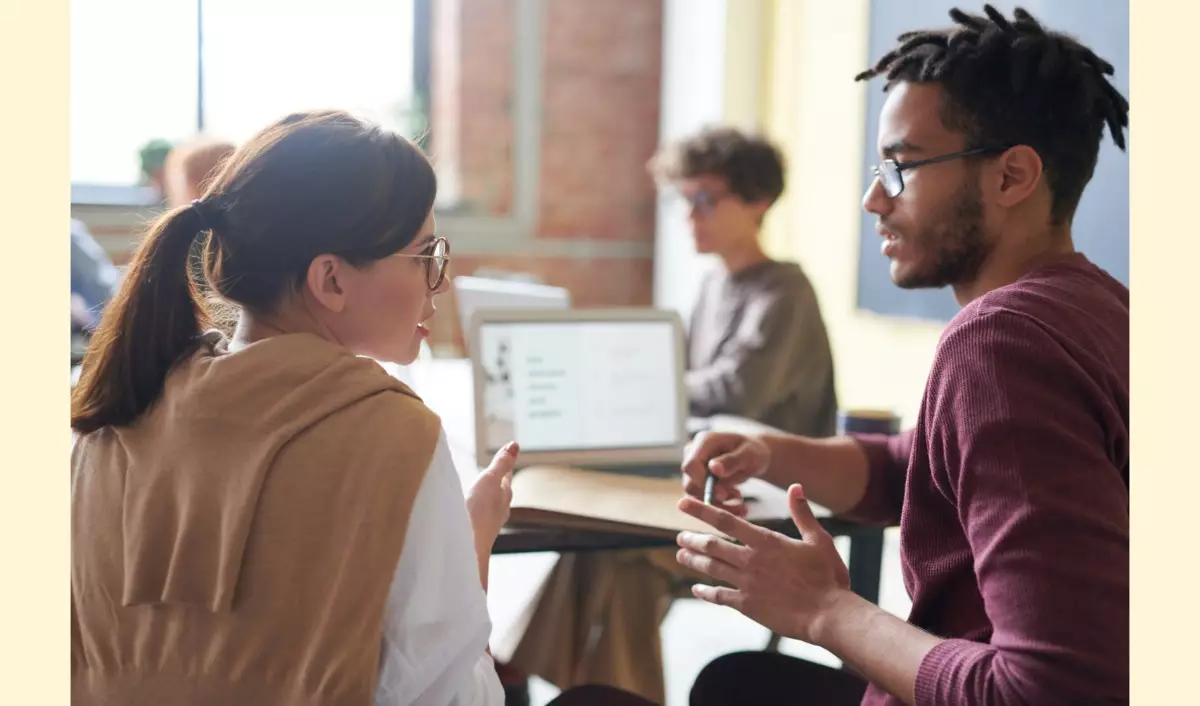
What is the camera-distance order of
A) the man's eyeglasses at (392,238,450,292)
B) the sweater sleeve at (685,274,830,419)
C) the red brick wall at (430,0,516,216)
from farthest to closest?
the red brick wall at (430,0,516,216) → the sweater sleeve at (685,274,830,419) → the man's eyeglasses at (392,238,450,292)

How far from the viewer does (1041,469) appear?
2.87ft

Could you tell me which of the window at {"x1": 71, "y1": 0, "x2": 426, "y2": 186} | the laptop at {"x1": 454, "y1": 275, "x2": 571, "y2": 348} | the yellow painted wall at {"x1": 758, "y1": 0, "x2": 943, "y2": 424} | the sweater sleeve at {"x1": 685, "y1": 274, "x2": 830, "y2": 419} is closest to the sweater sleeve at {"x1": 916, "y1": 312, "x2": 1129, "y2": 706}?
the sweater sleeve at {"x1": 685, "y1": 274, "x2": 830, "y2": 419}

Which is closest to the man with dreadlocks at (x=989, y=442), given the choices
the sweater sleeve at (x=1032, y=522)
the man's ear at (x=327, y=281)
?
the sweater sleeve at (x=1032, y=522)

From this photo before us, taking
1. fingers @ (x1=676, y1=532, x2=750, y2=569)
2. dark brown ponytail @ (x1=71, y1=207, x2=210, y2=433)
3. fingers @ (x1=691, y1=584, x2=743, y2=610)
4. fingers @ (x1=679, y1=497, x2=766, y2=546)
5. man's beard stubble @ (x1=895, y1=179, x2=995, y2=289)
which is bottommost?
fingers @ (x1=691, y1=584, x2=743, y2=610)

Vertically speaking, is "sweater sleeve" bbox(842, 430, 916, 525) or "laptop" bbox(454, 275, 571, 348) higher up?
"laptop" bbox(454, 275, 571, 348)

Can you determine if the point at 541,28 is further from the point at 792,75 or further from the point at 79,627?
the point at 79,627

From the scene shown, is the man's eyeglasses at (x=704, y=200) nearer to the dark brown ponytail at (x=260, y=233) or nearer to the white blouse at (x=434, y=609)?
the dark brown ponytail at (x=260, y=233)

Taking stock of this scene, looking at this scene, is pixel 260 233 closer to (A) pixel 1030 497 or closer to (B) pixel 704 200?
(A) pixel 1030 497

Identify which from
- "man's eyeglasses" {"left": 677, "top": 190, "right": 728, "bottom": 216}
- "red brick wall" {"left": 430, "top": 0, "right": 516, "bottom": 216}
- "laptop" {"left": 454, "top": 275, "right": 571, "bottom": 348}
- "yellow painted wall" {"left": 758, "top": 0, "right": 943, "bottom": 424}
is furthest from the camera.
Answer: "red brick wall" {"left": 430, "top": 0, "right": 516, "bottom": 216}

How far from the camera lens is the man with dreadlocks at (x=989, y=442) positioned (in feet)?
2.80

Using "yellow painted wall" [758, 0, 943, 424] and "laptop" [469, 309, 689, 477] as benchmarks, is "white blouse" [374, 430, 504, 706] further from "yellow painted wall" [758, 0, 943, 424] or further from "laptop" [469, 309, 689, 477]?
"yellow painted wall" [758, 0, 943, 424]

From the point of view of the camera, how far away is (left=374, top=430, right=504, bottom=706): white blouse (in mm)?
942

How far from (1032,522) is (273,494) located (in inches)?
25.1

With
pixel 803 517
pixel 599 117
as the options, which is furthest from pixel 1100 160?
pixel 599 117
